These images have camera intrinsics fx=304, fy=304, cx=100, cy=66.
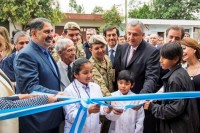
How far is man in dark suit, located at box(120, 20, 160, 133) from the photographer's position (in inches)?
153

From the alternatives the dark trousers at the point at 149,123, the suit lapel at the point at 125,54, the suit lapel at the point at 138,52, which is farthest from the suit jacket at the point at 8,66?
the dark trousers at the point at 149,123

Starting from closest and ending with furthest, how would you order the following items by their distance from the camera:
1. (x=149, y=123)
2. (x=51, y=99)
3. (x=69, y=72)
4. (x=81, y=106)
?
(x=81, y=106)
(x=51, y=99)
(x=69, y=72)
(x=149, y=123)

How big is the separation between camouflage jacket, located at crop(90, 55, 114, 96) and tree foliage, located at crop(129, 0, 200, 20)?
36.3 m

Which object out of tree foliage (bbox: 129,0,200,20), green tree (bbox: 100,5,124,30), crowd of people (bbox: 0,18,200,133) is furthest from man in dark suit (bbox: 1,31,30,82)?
tree foliage (bbox: 129,0,200,20)

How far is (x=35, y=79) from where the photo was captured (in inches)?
120

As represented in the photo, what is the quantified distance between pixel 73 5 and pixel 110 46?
60943 mm

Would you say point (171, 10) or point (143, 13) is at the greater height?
point (171, 10)

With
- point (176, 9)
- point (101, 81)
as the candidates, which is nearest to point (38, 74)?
point (101, 81)

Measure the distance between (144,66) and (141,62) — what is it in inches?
2.6

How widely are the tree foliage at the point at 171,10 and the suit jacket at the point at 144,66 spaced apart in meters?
36.2

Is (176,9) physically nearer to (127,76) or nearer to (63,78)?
(127,76)

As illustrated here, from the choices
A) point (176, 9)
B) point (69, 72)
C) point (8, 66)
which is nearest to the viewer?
point (69, 72)

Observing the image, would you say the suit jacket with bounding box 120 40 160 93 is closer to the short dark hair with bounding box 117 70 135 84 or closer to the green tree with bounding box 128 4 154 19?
the short dark hair with bounding box 117 70 135 84

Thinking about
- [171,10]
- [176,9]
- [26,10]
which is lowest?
[26,10]
